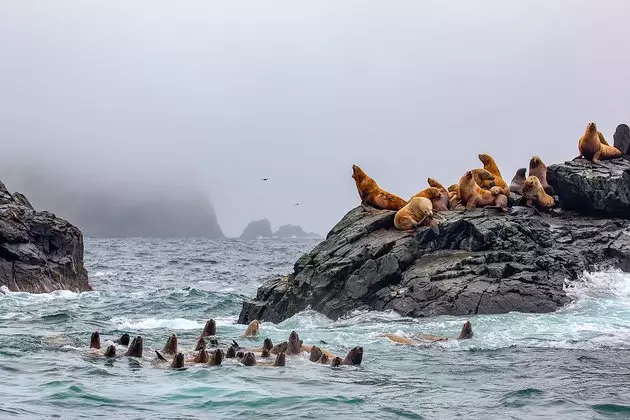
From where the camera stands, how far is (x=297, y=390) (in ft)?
39.5

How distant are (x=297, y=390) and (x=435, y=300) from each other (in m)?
7.83

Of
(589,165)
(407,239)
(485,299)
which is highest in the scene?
(589,165)

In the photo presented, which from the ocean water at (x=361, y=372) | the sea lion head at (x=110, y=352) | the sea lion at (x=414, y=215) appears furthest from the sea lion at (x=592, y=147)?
the sea lion head at (x=110, y=352)

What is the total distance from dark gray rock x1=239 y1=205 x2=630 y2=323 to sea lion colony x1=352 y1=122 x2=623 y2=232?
1.68 feet

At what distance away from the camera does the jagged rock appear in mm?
22578

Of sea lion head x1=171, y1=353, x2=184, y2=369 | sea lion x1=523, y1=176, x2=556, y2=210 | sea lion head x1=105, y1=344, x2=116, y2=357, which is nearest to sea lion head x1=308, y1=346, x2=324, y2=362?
sea lion head x1=171, y1=353, x2=184, y2=369

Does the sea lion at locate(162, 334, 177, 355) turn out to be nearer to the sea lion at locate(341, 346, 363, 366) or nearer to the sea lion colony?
the sea lion at locate(341, 346, 363, 366)

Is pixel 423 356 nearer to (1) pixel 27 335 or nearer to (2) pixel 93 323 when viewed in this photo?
(1) pixel 27 335

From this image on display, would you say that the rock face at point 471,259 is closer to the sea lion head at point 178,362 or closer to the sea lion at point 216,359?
the sea lion at point 216,359

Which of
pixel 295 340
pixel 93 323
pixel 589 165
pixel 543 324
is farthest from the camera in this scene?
pixel 589 165

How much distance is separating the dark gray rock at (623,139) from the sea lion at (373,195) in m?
7.42

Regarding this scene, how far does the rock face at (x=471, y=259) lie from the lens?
19188 mm

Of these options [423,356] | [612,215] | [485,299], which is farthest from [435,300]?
[612,215]

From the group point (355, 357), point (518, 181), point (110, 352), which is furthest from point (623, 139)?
point (110, 352)
